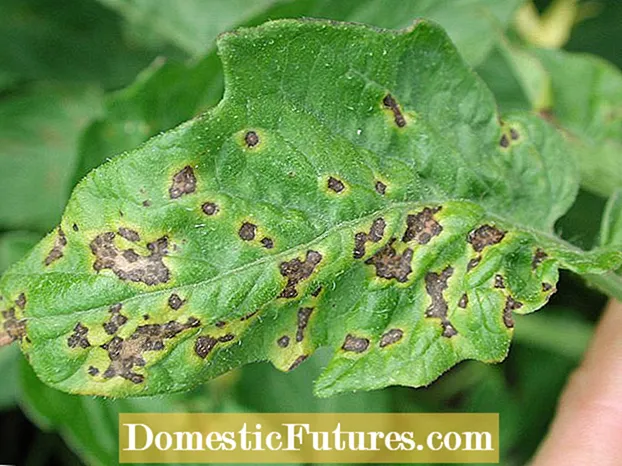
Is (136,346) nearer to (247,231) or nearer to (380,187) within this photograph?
(247,231)

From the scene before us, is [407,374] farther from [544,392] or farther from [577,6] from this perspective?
[577,6]

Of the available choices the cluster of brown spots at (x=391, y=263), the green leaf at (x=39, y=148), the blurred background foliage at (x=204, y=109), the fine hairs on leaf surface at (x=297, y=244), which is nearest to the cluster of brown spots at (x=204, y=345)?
the fine hairs on leaf surface at (x=297, y=244)

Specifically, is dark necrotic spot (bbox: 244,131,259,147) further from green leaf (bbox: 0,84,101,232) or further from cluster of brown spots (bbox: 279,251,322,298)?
green leaf (bbox: 0,84,101,232)

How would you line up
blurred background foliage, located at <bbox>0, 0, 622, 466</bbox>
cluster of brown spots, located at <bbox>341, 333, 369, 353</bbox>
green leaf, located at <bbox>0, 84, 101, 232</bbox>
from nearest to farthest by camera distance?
cluster of brown spots, located at <bbox>341, 333, 369, 353</bbox> < blurred background foliage, located at <bbox>0, 0, 622, 466</bbox> < green leaf, located at <bbox>0, 84, 101, 232</bbox>

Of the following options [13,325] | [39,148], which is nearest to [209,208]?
[13,325]

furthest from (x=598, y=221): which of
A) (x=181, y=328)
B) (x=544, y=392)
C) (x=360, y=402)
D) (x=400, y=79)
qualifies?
(x=181, y=328)

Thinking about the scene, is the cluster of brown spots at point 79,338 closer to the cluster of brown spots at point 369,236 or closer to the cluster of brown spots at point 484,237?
the cluster of brown spots at point 369,236

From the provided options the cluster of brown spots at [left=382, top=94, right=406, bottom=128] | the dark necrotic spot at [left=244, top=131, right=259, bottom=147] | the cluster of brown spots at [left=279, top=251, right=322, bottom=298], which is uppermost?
the cluster of brown spots at [left=382, top=94, right=406, bottom=128]

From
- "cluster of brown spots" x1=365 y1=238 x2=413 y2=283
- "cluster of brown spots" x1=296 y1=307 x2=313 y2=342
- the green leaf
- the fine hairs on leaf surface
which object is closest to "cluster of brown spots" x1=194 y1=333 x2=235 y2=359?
the fine hairs on leaf surface
